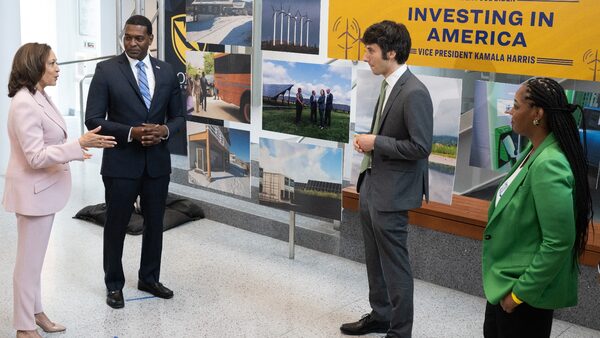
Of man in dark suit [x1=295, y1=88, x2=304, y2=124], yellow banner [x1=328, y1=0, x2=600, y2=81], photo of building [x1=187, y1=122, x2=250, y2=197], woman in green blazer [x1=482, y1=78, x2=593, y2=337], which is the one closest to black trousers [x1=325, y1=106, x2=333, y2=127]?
man in dark suit [x1=295, y1=88, x2=304, y2=124]

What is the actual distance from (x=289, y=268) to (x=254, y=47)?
1.82m

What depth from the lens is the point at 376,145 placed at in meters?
3.84

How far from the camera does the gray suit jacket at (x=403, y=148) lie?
3.77m

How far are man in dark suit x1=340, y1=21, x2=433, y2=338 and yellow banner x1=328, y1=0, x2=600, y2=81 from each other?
0.94 meters

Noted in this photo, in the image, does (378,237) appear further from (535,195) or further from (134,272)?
(134,272)

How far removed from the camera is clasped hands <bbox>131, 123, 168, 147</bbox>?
4.43 metres

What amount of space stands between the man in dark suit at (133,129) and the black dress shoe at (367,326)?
1430 millimetres

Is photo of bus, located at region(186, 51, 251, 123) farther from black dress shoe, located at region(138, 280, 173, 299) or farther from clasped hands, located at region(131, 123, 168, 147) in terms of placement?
black dress shoe, located at region(138, 280, 173, 299)

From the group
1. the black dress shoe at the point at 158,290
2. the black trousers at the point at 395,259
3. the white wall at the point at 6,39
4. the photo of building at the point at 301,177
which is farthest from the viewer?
the white wall at the point at 6,39

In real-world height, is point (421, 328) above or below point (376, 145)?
below

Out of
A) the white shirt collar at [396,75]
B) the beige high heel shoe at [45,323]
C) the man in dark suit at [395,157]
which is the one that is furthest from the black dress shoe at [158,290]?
the white shirt collar at [396,75]

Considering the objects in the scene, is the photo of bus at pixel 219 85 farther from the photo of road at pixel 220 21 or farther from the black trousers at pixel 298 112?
the black trousers at pixel 298 112

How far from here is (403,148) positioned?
3777mm

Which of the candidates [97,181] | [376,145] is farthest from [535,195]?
[97,181]
